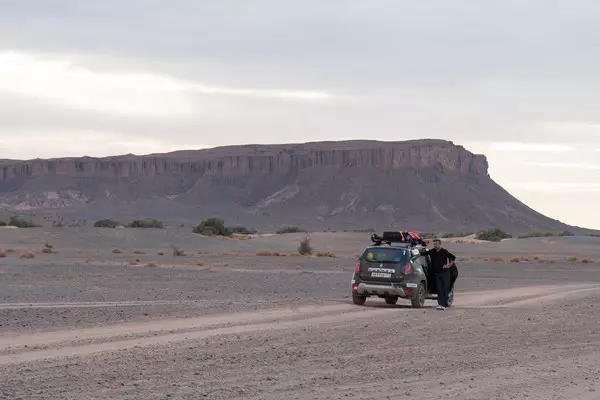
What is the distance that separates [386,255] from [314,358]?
976cm

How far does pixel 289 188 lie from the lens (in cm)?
15350

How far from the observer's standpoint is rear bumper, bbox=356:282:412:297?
919 inches

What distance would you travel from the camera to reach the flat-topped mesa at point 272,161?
Answer: 153625mm

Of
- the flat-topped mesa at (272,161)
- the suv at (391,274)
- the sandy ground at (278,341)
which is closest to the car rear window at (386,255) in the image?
the suv at (391,274)

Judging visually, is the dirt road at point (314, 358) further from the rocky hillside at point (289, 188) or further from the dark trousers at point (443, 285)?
the rocky hillside at point (289, 188)

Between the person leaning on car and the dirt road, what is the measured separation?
1.57 m

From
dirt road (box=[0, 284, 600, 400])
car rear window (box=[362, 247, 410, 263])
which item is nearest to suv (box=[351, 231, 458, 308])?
car rear window (box=[362, 247, 410, 263])

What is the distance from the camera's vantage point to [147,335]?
1686 cm

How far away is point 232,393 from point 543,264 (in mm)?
52418

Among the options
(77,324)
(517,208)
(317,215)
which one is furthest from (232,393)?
(517,208)

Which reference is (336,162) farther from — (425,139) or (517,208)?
(517,208)

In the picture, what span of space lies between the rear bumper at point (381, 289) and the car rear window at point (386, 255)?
1.85 feet

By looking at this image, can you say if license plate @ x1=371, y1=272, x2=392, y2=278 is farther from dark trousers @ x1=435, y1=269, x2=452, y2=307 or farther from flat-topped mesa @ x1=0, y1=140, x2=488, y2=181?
flat-topped mesa @ x1=0, y1=140, x2=488, y2=181

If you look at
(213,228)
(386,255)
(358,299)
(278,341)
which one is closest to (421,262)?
(386,255)
